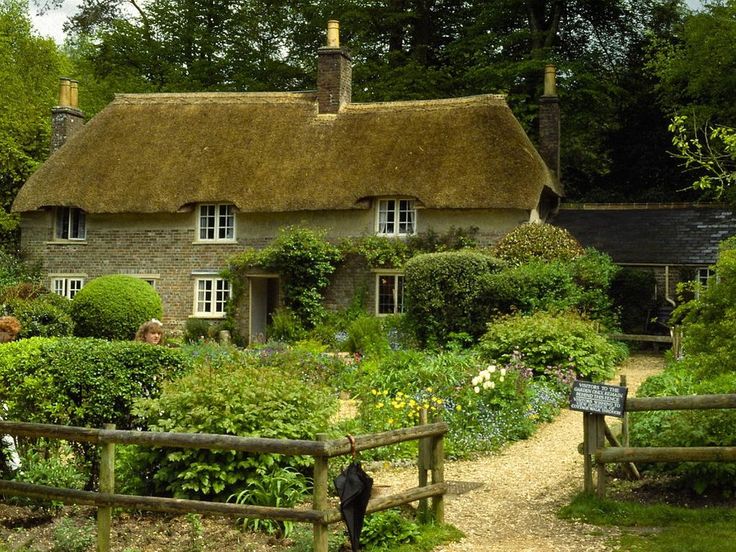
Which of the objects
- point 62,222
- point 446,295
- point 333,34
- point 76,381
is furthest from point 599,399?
point 62,222

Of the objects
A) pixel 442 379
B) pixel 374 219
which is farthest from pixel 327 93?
pixel 442 379

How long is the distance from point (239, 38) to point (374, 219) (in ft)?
50.5

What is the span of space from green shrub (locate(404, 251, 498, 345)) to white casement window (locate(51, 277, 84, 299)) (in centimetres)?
1177

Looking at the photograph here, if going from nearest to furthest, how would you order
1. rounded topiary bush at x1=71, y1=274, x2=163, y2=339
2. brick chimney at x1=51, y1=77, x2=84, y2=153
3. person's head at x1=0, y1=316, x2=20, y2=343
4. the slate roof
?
person's head at x1=0, y1=316, x2=20, y2=343
rounded topiary bush at x1=71, y1=274, x2=163, y2=339
the slate roof
brick chimney at x1=51, y1=77, x2=84, y2=153


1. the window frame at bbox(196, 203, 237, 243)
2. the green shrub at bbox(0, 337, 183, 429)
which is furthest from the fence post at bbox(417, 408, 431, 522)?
the window frame at bbox(196, 203, 237, 243)

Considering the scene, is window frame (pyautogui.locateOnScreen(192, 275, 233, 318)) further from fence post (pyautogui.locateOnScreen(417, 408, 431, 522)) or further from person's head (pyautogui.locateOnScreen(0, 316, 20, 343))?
fence post (pyautogui.locateOnScreen(417, 408, 431, 522))

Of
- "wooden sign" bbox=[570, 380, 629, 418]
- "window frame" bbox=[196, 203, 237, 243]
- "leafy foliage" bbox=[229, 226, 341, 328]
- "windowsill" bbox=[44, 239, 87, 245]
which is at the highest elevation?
"window frame" bbox=[196, 203, 237, 243]

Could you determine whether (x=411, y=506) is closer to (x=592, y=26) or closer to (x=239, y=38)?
(x=592, y=26)

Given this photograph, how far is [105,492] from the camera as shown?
7398 mm

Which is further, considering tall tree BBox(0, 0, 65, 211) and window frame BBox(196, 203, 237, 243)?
tall tree BBox(0, 0, 65, 211)

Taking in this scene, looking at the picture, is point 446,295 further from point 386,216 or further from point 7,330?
Result: point 7,330

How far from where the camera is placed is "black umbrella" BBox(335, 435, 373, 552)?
22.4 feet

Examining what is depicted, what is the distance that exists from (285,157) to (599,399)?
738 inches

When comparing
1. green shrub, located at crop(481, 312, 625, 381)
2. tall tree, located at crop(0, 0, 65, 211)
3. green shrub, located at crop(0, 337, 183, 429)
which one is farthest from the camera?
tall tree, located at crop(0, 0, 65, 211)
